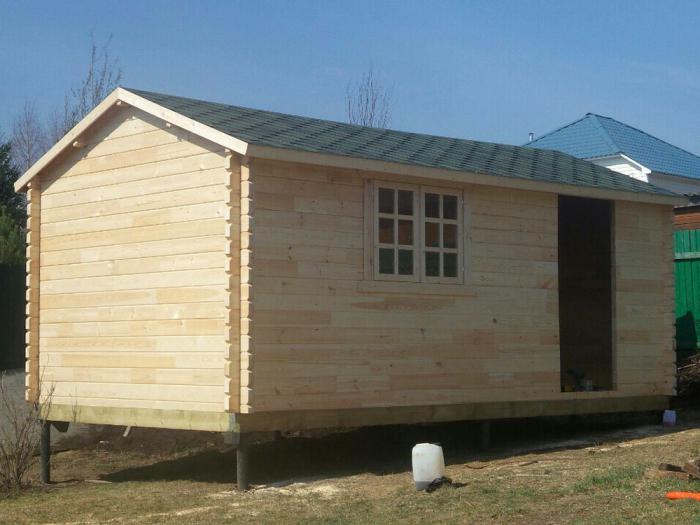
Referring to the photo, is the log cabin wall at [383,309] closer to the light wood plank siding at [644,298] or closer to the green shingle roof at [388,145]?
the green shingle roof at [388,145]

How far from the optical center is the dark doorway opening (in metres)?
15.7

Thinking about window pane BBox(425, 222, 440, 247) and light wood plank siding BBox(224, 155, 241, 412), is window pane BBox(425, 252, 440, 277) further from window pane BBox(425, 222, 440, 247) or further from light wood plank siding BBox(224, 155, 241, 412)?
light wood plank siding BBox(224, 155, 241, 412)

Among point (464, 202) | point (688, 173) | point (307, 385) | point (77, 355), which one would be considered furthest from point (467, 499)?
point (688, 173)

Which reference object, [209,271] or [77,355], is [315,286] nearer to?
[209,271]

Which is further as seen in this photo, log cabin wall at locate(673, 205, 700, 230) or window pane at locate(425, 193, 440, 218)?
log cabin wall at locate(673, 205, 700, 230)

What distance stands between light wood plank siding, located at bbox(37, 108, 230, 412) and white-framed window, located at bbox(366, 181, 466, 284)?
5.72 ft

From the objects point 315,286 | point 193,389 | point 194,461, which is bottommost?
point 194,461

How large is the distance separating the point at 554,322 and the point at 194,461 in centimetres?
471

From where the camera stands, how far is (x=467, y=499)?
9055 mm

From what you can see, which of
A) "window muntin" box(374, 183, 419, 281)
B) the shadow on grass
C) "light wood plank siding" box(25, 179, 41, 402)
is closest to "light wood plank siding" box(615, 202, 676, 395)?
the shadow on grass

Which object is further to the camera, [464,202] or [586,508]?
[464,202]

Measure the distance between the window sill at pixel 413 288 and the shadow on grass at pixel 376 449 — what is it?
1849 mm

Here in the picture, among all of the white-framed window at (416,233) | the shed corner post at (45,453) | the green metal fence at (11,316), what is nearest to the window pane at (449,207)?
the white-framed window at (416,233)

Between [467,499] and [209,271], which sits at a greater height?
[209,271]
